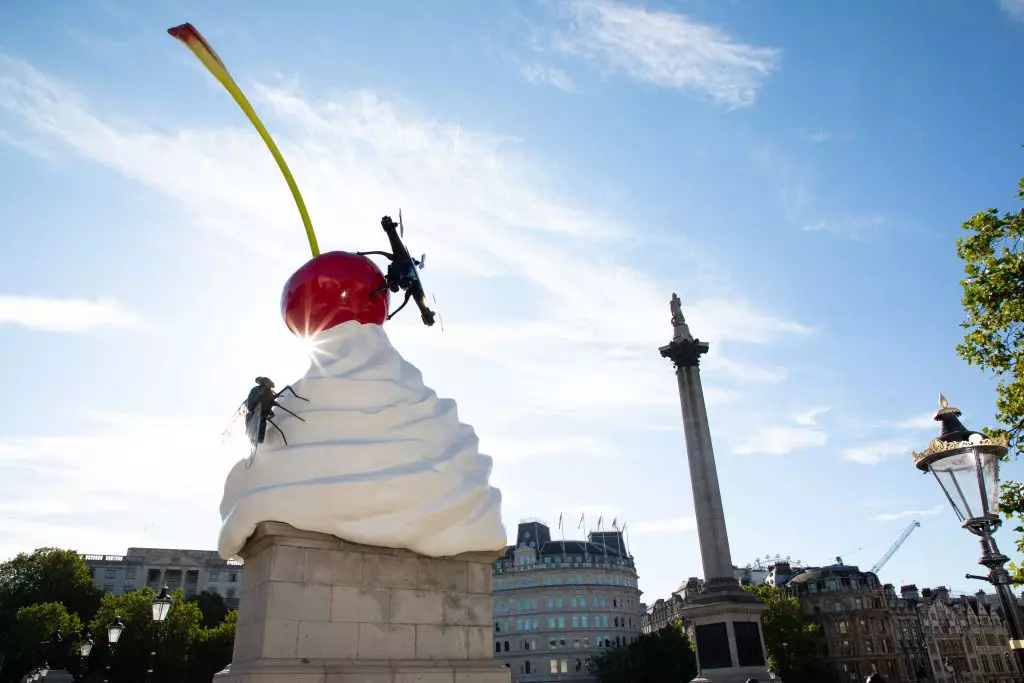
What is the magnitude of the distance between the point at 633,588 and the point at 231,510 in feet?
270

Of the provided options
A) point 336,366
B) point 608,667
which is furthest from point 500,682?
point 608,667

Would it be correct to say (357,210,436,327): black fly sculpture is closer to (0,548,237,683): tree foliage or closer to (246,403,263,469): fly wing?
(246,403,263,469): fly wing

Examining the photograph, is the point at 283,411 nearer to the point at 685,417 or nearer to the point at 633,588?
the point at 685,417

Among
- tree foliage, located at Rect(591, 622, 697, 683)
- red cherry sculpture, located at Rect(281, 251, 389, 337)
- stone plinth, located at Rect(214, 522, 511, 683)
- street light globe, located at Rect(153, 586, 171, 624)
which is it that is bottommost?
tree foliage, located at Rect(591, 622, 697, 683)

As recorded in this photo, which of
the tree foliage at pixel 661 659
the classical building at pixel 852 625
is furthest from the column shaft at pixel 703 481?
the classical building at pixel 852 625

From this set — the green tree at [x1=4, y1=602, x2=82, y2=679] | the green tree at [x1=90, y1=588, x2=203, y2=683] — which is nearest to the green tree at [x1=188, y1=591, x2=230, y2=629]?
the green tree at [x1=90, y1=588, x2=203, y2=683]

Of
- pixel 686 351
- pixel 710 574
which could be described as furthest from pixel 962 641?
pixel 686 351

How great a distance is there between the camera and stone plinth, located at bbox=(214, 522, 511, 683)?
6.34 metres

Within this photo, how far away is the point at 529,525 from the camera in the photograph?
8562 centimetres

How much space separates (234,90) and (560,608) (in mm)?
74822

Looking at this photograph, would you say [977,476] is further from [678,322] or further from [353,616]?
[678,322]

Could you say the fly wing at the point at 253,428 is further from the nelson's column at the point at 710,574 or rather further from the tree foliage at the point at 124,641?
the tree foliage at the point at 124,641

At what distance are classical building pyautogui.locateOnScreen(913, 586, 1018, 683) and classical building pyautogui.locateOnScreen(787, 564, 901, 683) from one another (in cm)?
823

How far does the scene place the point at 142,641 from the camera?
4119 cm
